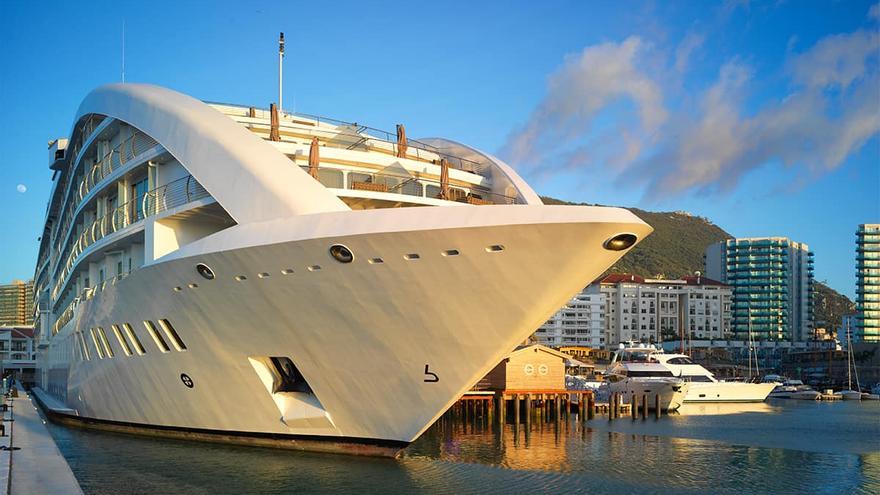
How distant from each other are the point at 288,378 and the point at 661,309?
11819 cm

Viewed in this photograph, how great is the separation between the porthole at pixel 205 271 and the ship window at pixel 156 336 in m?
2.86

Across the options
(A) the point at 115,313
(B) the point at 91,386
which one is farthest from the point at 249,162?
(B) the point at 91,386

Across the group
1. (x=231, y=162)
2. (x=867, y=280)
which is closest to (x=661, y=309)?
(x=867, y=280)

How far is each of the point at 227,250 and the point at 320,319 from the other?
2.15m

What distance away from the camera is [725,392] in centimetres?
5119

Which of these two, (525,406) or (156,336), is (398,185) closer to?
(156,336)

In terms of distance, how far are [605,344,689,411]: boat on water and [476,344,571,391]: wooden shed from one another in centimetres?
487

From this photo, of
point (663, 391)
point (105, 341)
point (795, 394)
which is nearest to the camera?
point (105, 341)

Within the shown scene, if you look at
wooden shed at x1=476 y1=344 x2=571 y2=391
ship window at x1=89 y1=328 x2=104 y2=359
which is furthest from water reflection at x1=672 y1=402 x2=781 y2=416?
ship window at x1=89 y1=328 x2=104 y2=359

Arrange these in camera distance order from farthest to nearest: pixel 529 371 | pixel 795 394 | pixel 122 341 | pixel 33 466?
pixel 795 394 → pixel 529 371 → pixel 122 341 → pixel 33 466

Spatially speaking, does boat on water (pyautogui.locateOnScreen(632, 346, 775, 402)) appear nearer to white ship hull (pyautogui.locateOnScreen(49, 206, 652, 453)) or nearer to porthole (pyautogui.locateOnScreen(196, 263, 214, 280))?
white ship hull (pyautogui.locateOnScreen(49, 206, 652, 453))

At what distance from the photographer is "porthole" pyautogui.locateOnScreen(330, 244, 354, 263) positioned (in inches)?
545

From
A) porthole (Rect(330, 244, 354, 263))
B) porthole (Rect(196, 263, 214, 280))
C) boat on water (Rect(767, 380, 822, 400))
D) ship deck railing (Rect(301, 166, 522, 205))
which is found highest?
ship deck railing (Rect(301, 166, 522, 205))

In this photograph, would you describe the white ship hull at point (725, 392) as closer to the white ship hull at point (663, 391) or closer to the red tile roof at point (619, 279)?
the white ship hull at point (663, 391)
